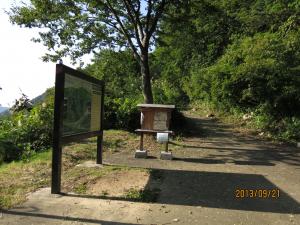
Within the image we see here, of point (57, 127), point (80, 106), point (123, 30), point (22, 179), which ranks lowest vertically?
point (22, 179)

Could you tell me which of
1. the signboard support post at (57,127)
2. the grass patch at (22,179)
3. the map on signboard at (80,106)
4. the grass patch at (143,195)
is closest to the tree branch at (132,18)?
the map on signboard at (80,106)

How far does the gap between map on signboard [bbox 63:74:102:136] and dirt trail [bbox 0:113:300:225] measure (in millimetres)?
1222

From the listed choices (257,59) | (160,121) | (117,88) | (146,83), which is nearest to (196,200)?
(160,121)

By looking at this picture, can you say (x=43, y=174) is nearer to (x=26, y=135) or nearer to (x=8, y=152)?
(x=8, y=152)

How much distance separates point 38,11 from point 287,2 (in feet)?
33.3

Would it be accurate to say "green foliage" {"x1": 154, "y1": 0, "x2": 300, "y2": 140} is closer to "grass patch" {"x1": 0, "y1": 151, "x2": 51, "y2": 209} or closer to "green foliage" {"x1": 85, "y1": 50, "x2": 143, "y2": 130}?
"green foliage" {"x1": 85, "y1": 50, "x2": 143, "y2": 130}

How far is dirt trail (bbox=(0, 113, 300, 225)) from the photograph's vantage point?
223 inches

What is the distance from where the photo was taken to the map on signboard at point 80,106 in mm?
7112

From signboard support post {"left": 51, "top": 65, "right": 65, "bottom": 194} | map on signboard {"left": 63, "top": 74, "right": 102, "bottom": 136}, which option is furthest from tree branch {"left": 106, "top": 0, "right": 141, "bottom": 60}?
signboard support post {"left": 51, "top": 65, "right": 65, "bottom": 194}

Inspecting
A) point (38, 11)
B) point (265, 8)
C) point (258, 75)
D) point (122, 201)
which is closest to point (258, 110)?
point (258, 75)

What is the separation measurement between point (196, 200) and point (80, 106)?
2834 mm

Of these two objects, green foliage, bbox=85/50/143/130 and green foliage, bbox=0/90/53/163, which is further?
green foliage, bbox=85/50/143/130

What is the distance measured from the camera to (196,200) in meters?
6.64

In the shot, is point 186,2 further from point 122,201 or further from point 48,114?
point 122,201
